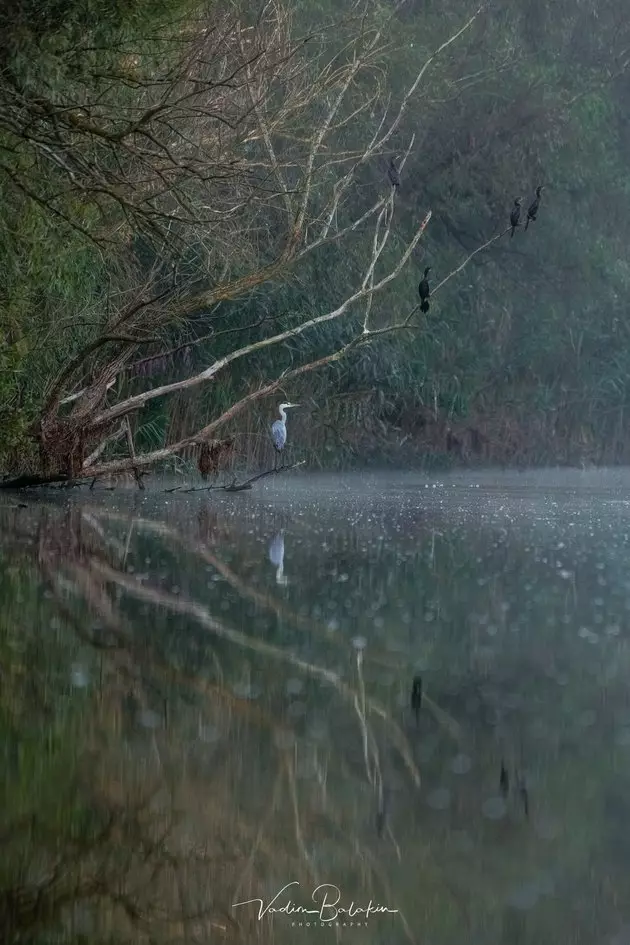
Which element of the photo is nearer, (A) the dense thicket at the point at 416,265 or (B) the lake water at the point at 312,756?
(B) the lake water at the point at 312,756

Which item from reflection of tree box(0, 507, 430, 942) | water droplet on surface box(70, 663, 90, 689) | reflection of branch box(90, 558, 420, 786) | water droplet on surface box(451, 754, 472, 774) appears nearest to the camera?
reflection of tree box(0, 507, 430, 942)

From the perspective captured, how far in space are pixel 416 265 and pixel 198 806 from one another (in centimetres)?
2116

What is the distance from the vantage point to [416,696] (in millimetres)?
4488

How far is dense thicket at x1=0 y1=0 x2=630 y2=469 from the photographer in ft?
47.0

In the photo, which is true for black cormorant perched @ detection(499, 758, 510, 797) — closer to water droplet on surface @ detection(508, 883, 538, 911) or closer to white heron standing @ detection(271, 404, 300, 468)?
water droplet on surface @ detection(508, 883, 538, 911)

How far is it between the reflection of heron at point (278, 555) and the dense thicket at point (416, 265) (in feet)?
7.90

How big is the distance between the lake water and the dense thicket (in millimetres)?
4249

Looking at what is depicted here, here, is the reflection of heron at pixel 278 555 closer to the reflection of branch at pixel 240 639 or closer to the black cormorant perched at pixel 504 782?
the reflection of branch at pixel 240 639

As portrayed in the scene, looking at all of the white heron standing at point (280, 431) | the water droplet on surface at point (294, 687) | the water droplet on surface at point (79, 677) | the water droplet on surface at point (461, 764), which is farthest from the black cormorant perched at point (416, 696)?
the white heron standing at point (280, 431)

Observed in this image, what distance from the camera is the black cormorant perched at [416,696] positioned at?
4.27 meters

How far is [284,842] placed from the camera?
2.97 metres

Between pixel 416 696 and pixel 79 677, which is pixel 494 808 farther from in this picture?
pixel 79 677

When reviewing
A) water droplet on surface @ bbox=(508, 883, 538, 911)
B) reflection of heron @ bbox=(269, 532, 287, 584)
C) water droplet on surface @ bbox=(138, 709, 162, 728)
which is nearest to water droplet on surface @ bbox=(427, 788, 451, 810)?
water droplet on surface @ bbox=(508, 883, 538, 911)
